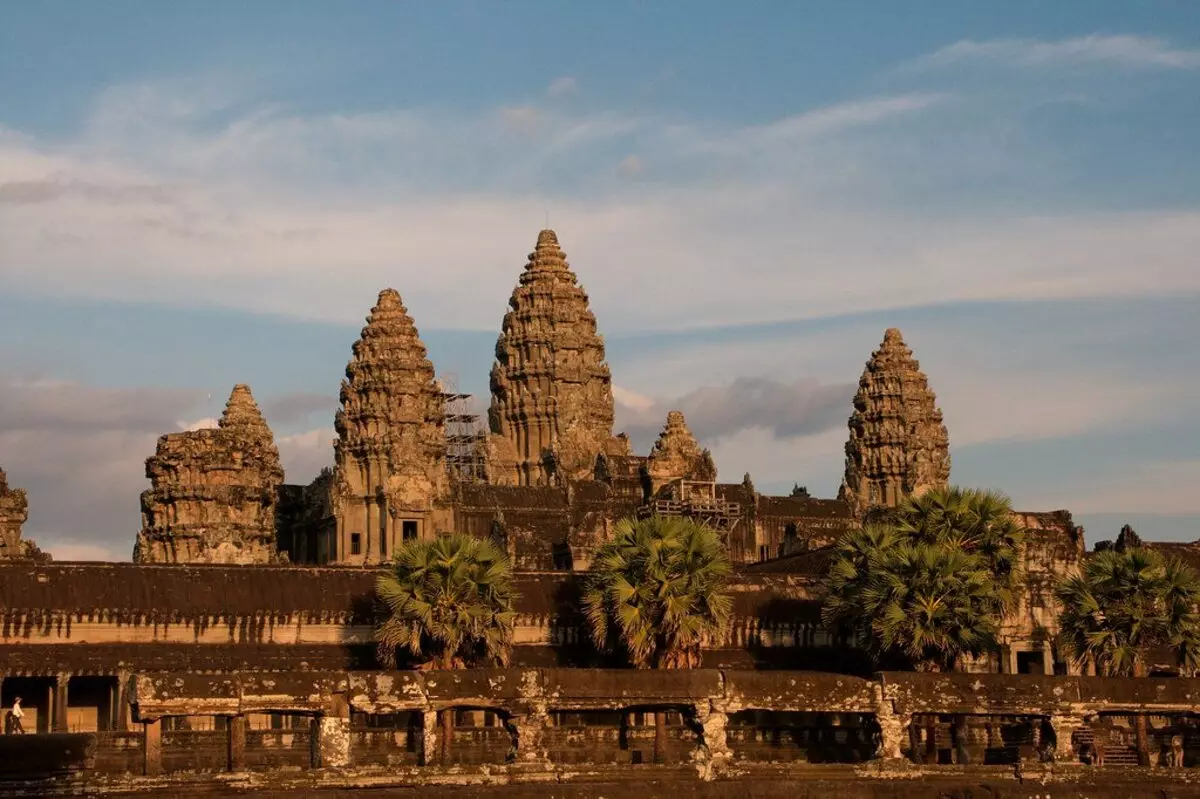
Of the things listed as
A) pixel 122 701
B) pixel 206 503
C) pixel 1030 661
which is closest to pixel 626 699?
pixel 122 701

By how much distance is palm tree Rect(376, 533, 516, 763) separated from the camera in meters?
67.1

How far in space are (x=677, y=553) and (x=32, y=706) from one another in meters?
20.4

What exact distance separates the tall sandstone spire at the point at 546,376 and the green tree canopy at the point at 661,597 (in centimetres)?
7546

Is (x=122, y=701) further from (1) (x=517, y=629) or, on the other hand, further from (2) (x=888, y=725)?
(2) (x=888, y=725)

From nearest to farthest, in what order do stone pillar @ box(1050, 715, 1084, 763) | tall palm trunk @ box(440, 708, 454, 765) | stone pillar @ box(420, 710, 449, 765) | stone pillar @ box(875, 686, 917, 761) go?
stone pillar @ box(875, 686, 917, 761), stone pillar @ box(1050, 715, 1084, 763), stone pillar @ box(420, 710, 449, 765), tall palm trunk @ box(440, 708, 454, 765)

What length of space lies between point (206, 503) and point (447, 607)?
40.3m

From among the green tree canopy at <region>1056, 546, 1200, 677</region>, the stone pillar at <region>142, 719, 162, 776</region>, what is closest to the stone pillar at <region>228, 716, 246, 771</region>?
the stone pillar at <region>142, 719, 162, 776</region>

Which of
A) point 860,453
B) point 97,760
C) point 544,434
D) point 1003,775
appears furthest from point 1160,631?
point 860,453

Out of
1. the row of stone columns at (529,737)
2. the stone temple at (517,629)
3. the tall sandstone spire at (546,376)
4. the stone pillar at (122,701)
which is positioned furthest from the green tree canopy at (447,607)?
the tall sandstone spire at (546,376)

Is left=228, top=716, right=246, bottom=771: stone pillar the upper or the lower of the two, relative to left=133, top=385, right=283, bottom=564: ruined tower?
lower

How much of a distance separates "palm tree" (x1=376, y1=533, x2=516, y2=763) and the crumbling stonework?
1362 inches

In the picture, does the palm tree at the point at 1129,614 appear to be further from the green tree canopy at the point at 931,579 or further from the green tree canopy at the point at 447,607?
the green tree canopy at the point at 447,607

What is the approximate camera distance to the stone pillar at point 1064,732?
4678 centimetres

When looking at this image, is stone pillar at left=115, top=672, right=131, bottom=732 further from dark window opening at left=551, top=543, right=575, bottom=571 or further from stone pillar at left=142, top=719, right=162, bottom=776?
dark window opening at left=551, top=543, right=575, bottom=571
